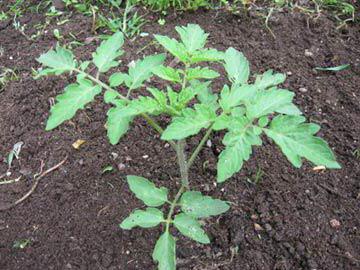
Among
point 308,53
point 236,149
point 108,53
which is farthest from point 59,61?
point 308,53

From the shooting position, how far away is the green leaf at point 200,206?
5.60ft

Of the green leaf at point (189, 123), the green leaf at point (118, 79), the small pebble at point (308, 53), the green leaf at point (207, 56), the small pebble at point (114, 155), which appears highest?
the green leaf at point (207, 56)

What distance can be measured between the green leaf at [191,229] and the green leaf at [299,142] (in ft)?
1.33

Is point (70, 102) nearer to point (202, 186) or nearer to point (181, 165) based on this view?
point (181, 165)

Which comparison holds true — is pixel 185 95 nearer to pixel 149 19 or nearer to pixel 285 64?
pixel 285 64

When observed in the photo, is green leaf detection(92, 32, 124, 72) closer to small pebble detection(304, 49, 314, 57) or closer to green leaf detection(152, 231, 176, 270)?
green leaf detection(152, 231, 176, 270)

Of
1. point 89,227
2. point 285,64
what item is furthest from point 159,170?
point 285,64

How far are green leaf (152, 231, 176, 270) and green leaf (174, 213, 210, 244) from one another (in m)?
0.06

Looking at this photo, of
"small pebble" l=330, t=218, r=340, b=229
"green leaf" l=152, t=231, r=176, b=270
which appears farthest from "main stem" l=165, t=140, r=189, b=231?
"small pebble" l=330, t=218, r=340, b=229

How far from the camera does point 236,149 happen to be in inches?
58.7

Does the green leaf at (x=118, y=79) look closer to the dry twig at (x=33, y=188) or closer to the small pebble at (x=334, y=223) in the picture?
the dry twig at (x=33, y=188)

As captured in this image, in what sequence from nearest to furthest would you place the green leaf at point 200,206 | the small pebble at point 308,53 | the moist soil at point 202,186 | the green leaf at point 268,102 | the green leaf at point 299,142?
the green leaf at point 299,142
the green leaf at point 268,102
the green leaf at point 200,206
the moist soil at point 202,186
the small pebble at point 308,53

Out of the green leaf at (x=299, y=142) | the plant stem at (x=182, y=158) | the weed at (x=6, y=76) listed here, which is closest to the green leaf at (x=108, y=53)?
the plant stem at (x=182, y=158)

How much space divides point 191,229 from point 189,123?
1.22ft
